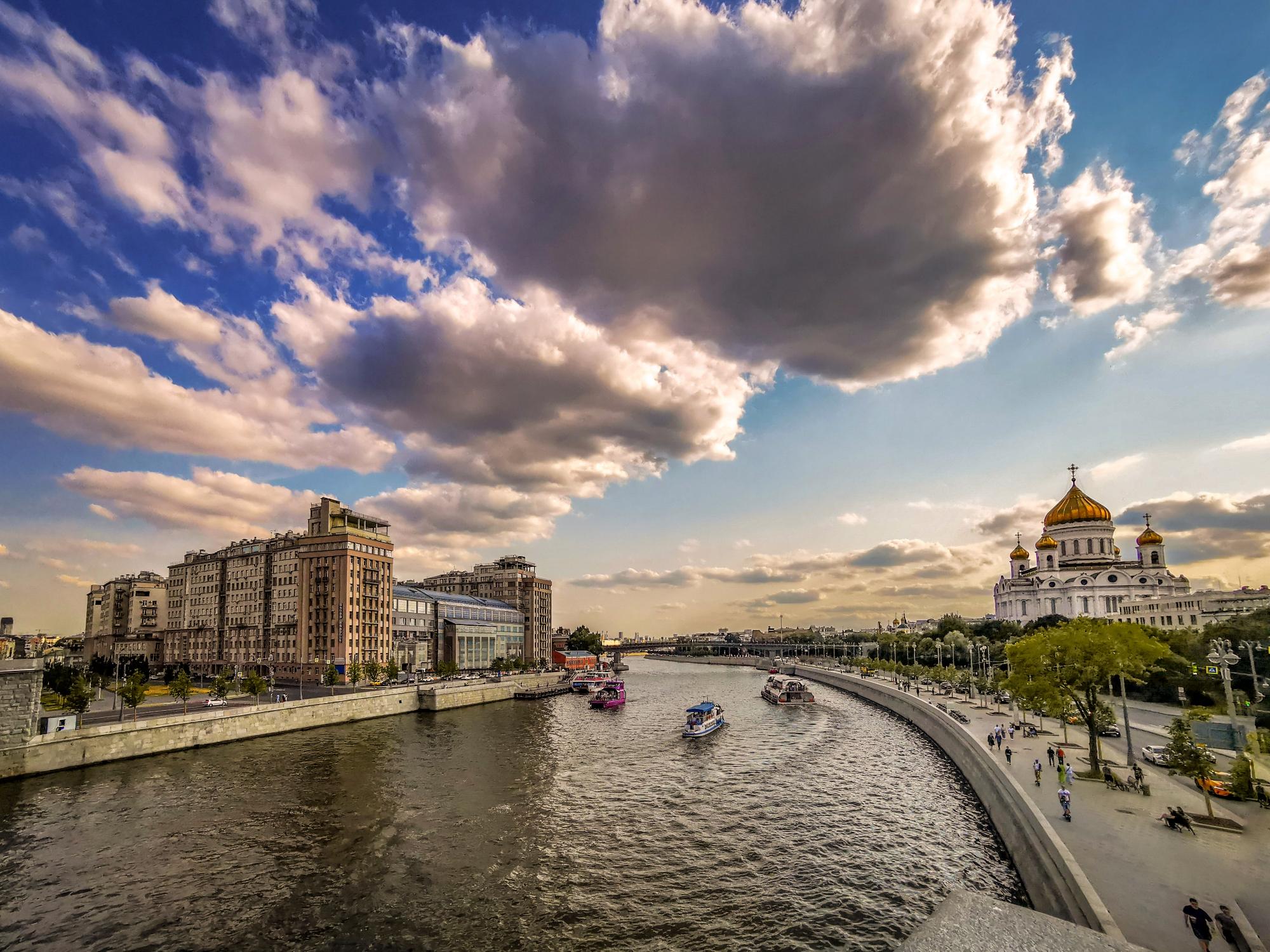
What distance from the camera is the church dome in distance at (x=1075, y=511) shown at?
186 meters

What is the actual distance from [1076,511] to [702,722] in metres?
160

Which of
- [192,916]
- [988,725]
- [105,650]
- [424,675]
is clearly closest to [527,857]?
[192,916]

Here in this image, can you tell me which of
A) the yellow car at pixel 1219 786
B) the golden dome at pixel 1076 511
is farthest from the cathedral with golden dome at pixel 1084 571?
the yellow car at pixel 1219 786

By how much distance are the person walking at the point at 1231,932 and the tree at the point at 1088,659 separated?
88.0 feet

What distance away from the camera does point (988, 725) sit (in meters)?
73.4

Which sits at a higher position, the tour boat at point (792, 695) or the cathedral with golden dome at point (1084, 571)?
the cathedral with golden dome at point (1084, 571)

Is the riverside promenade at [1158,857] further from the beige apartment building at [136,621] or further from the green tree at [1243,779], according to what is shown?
the beige apartment building at [136,621]

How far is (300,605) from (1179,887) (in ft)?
483

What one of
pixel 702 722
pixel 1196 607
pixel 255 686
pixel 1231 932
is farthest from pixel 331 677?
pixel 1196 607

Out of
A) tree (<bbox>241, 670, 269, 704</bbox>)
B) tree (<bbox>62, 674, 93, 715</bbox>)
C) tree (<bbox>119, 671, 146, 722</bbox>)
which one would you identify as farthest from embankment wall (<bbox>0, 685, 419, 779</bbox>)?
tree (<bbox>241, 670, 269, 704</bbox>)

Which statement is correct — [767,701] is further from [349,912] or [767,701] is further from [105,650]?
[105,650]

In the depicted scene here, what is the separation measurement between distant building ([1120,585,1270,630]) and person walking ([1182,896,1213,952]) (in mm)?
114888

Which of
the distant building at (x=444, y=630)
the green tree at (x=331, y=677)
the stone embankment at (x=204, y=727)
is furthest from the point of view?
the distant building at (x=444, y=630)

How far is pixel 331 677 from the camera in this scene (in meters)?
120
